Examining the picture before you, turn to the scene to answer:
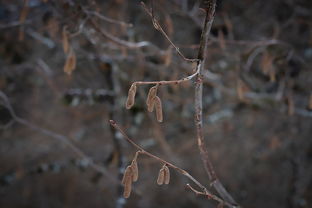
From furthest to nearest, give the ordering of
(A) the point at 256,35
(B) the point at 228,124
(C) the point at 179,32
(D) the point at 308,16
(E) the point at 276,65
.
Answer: (B) the point at 228,124 < (C) the point at 179,32 < (A) the point at 256,35 < (D) the point at 308,16 < (E) the point at 276,65

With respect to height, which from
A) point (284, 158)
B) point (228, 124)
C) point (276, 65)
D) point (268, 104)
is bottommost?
point (284, 158)

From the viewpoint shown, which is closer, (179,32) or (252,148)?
(179,32)

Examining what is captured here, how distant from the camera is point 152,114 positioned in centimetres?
375

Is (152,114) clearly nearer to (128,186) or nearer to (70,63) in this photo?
(70,63)

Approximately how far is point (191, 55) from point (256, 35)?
792 mm

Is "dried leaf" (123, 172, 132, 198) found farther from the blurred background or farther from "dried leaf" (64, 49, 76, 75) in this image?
the blurred background

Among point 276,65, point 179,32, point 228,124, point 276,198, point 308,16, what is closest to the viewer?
point 276,65

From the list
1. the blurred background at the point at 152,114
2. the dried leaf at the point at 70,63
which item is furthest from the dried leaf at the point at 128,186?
the blurred background at the point at 152,114

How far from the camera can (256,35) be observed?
3.65 metres

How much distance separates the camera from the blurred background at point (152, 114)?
328cm

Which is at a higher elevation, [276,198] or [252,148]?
[252,148]

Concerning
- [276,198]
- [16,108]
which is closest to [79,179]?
[16,108]

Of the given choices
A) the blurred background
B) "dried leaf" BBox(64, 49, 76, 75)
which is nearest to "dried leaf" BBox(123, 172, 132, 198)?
"dried leaf" BBox(64, 49, 76, 75)

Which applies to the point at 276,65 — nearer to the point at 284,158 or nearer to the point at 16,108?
the point at 284,158
